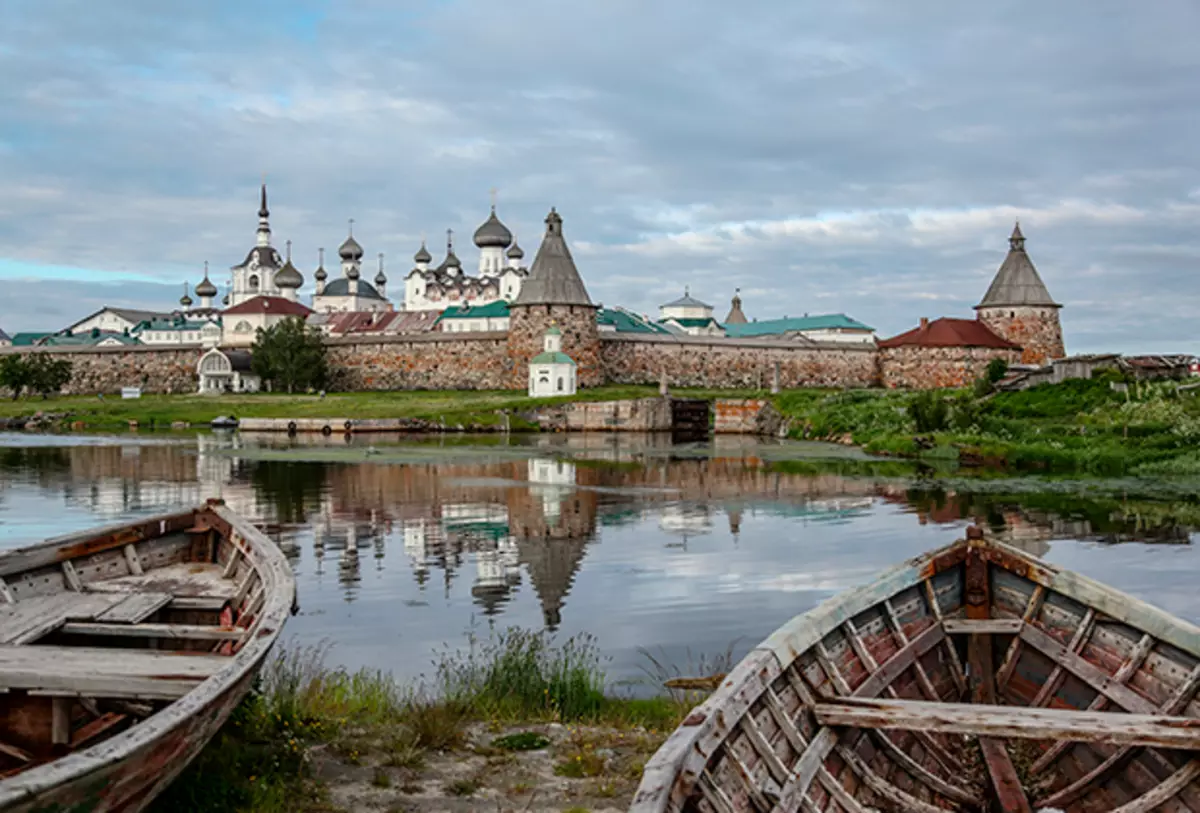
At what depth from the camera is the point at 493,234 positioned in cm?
9194

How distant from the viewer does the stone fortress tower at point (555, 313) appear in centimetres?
5944

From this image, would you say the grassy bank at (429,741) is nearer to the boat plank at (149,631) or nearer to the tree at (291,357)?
the boat plank at (149,631)

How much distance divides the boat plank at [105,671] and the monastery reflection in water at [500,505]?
5580 mm

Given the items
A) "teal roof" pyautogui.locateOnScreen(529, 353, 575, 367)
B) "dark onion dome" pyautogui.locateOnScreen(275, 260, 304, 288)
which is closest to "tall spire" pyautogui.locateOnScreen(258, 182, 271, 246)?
"dark onion dome" pyautogui.locateOnScreen(275, 260, 304, 288)

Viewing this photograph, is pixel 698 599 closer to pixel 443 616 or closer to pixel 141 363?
pixel 443 616

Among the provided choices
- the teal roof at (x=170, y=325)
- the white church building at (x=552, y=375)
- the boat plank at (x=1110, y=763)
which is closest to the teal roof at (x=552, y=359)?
the white church building at (x=552, y=375)

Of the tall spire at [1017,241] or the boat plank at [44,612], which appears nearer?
the boat plank at [44,612]

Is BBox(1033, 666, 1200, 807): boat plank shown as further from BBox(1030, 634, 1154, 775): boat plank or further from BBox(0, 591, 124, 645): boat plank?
BBox(0, 591, 124, 645): boat plank

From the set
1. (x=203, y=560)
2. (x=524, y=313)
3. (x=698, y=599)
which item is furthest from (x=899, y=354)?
(x=203, y=560)

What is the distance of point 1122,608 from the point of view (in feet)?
19.6

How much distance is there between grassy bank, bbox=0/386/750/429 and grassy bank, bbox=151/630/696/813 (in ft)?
128

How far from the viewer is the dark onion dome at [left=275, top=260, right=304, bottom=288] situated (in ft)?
320

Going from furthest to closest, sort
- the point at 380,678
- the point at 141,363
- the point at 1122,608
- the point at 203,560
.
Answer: the point at 141,363
the point at 203,560
the point at 380,678
the point at 1122,608

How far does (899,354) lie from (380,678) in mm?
61714
